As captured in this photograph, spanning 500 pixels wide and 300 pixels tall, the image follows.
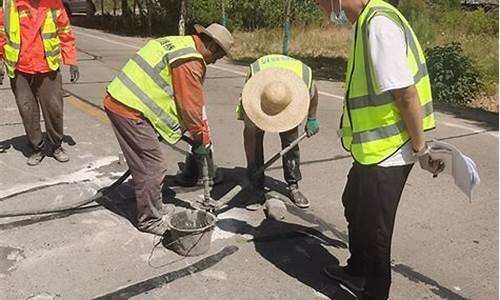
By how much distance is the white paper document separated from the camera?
251 centimetres

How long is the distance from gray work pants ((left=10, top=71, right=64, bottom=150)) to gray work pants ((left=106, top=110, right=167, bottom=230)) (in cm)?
175

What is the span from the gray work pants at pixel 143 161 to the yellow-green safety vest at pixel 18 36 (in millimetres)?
1705

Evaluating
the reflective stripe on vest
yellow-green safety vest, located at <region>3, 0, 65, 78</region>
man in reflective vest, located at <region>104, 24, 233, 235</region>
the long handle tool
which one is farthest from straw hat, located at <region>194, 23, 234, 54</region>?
the reflective stripe on vest

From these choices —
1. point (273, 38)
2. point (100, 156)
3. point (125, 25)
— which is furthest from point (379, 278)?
point (125, 25)

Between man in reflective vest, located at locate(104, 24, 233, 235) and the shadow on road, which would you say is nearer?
the shadow on road

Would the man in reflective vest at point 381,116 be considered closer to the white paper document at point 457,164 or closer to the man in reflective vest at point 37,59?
the white paper document at point 457,164

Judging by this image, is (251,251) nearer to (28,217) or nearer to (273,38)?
(28,217)

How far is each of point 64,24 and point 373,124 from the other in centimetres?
372

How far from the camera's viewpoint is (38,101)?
530cm

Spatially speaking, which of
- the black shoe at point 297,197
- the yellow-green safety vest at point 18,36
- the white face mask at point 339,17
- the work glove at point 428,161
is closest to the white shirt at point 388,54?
the white face mask at point 339,17

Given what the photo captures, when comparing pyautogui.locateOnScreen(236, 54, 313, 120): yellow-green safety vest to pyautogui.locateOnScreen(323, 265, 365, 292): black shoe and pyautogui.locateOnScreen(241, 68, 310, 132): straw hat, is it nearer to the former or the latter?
pyautogui.locateOnScreen(241, 68, 310, 132): straw hat

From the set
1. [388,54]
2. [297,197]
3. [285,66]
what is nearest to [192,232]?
[297,197]

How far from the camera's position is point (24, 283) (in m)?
3.20

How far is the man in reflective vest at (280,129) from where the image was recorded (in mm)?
3854
